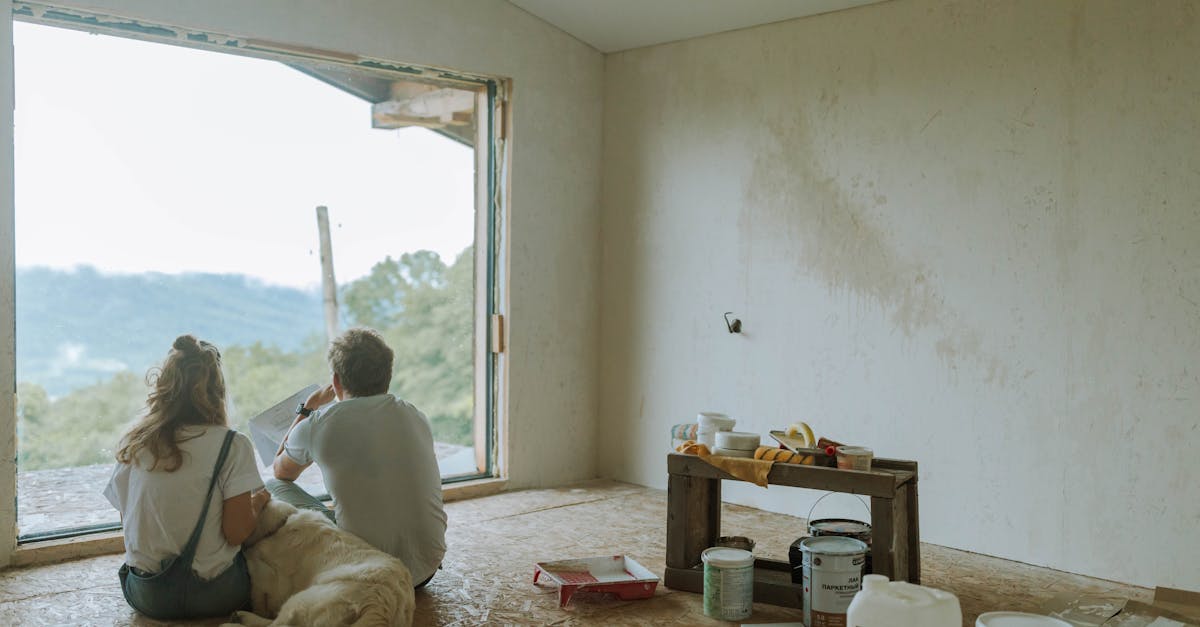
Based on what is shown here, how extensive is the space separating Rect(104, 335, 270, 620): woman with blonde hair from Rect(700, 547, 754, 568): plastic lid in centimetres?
152

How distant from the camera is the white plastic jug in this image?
91.9 inches

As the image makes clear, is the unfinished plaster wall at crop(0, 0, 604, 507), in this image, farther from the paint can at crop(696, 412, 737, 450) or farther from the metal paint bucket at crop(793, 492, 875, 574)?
the metal paint bucket at crop(793, 492, 875, 574)

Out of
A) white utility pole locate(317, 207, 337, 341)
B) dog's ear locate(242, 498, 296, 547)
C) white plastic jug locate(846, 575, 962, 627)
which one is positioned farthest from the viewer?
white utility pole locate(317, 207, 337, 341)

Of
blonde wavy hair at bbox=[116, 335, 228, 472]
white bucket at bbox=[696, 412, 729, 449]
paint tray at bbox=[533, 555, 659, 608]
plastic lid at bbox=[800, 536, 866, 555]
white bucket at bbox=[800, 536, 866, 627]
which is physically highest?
blonde wavy hair at bbox=[116, 335, 228, 472]

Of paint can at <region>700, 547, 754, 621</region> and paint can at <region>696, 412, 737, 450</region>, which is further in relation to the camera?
paint can at <region>696, 412, 737, 450</region>

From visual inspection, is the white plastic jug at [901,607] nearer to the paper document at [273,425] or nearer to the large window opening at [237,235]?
the paper document at [273,425]

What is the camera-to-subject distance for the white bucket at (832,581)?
296 cm

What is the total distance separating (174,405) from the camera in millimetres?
2871

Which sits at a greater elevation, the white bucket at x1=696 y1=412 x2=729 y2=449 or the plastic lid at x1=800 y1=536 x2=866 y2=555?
the white bucket at x1=696 y1=412 x2=729 y2=449

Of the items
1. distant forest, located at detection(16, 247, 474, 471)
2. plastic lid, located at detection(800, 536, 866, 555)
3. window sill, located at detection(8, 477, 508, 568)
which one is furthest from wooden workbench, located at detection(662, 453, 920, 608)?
distant forest, located at detection(16, 247, 474, 471)

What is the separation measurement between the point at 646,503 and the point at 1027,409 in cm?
199

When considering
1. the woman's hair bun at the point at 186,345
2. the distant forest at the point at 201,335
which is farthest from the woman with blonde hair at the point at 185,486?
the distant forest at the point at 201,335

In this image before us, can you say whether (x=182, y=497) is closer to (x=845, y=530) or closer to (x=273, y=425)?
→ (x=273, y=425)

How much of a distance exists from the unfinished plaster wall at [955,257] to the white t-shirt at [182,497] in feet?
9.34
